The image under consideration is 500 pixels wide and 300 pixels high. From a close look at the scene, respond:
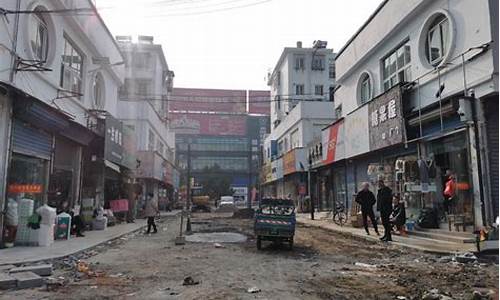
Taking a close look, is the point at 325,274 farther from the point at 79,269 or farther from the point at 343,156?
the point at 343,156

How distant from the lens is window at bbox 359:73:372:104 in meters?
20.4

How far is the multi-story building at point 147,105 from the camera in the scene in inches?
1235

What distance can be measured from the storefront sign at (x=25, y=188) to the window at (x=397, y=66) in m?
13.2

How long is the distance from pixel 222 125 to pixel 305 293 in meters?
83.6

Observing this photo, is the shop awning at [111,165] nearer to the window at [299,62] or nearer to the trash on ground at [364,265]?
the trash on ground at [364,265]

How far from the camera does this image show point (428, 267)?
329 inches

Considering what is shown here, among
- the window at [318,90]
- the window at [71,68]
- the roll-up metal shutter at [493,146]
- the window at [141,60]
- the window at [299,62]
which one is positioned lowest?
the roll-up metal shutter at [493,146]

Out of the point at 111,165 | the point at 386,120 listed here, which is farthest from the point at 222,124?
the point at 386,120

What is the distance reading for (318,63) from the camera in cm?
4766

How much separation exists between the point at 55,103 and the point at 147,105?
18713 mm

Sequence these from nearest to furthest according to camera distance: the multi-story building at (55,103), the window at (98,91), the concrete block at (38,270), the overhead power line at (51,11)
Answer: the concrete block at (38,270) → the overhead power line at (51,11) → the multi-story building at (55,103) → the window at (98,91)

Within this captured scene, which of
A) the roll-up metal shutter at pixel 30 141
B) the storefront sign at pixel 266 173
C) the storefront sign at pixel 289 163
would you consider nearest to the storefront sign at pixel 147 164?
the storefront sign at pixel 289 163

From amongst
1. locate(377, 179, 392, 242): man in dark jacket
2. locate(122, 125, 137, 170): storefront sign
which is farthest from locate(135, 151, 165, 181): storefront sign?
locate(377, 179, 392, 242): man in dark jacket

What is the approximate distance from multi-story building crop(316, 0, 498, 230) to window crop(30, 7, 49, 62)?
11631mm
